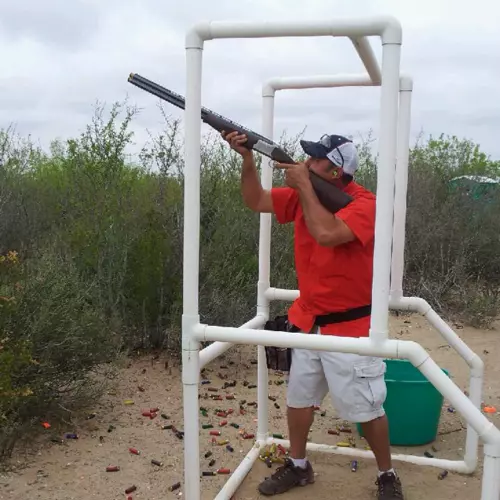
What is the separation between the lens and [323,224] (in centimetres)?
254

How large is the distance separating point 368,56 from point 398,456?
2.24 meters

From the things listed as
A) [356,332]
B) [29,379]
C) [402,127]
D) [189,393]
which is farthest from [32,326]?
[402,127]

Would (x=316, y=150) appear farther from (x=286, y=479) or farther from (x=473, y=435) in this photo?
(x=473, y=435)

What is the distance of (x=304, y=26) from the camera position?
2.15m

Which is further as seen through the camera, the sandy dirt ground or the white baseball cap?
the sandy dirt ground

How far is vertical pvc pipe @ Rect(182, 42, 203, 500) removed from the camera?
7.62ft

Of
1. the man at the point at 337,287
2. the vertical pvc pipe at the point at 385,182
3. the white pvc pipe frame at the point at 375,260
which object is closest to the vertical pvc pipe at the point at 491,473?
the white pvc pipe frame at the point at 375,260

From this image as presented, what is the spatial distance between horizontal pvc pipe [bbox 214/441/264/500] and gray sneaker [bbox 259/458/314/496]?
13cm

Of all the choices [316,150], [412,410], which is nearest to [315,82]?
[316,150]

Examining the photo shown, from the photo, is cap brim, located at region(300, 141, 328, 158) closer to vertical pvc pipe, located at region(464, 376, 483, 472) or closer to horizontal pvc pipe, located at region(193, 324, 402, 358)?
horizontal pvc pipe, located at region(193, 324, 402, 358)

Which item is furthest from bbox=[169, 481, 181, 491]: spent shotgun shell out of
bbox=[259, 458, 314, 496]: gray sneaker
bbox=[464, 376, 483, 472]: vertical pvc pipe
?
bbox=[464, 376, 483, 472]: vertical pvc pipe

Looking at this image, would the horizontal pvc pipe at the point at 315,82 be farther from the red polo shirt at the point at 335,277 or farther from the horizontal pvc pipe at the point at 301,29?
the horizontal pvc pipe at the point at 301,29

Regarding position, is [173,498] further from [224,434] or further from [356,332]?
[356,332]

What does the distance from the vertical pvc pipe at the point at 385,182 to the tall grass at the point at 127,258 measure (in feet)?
6.37
